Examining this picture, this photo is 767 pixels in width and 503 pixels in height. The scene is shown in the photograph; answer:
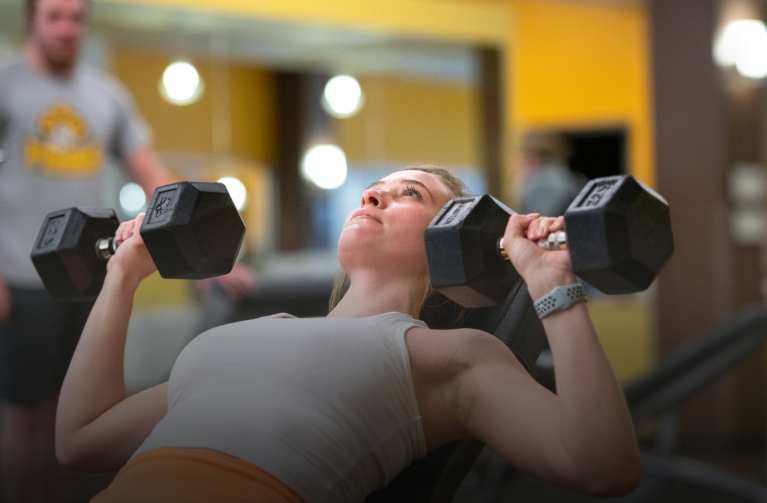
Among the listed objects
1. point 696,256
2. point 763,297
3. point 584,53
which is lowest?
point 763,297

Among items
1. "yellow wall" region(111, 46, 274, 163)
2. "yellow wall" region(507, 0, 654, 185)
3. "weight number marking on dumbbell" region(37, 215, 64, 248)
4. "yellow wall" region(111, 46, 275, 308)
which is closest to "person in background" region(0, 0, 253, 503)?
"weight number marking on dumbbell" region(37, 215, 64, 248)

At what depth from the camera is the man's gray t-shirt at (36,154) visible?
1.36 m

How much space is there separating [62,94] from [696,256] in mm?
3005

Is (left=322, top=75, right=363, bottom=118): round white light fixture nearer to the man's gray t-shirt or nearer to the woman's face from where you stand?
the man's gray t-shirt

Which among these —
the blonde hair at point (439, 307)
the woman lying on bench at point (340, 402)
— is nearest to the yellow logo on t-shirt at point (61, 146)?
the woman lying on bench at point (340, 402)

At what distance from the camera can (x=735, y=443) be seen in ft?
11.2

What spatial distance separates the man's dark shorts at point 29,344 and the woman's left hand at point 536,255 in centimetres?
91

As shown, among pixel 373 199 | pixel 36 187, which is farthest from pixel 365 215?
pixel 36 187

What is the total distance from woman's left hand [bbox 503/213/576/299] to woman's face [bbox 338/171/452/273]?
0.49ft

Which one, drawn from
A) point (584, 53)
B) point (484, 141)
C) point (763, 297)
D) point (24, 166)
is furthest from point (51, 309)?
point (584, 53)

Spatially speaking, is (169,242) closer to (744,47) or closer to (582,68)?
(744,47)

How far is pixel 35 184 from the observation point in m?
1.37

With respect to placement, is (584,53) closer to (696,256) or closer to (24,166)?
(696,256)

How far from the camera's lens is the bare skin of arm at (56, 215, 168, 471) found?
0.78 m
